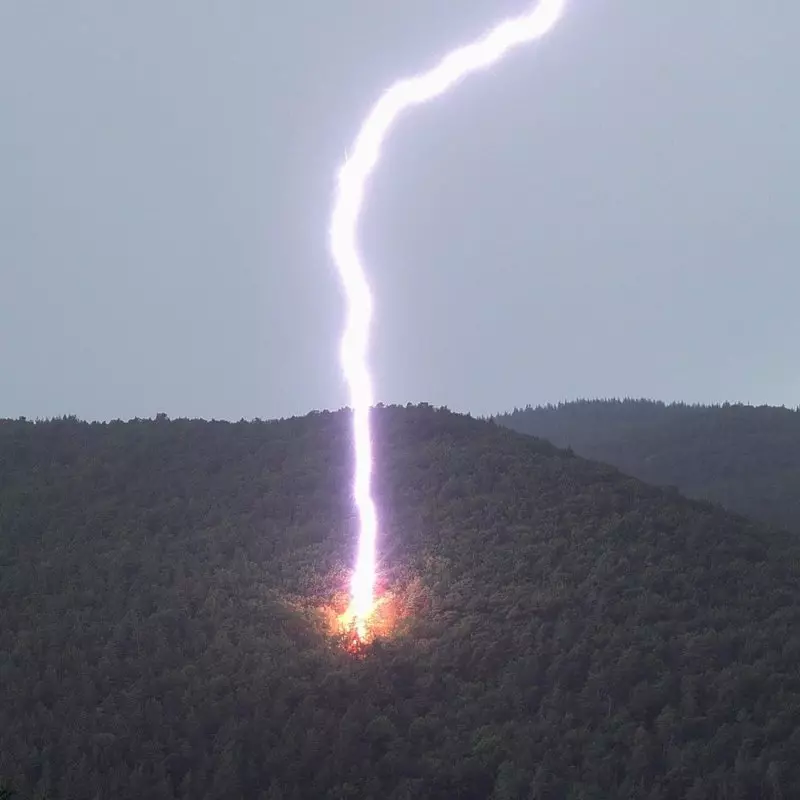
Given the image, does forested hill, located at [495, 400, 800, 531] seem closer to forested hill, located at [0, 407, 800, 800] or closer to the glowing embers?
forested hill, located at [0, 407, 800, 800]

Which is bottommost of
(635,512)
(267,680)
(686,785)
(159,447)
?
(686,785)

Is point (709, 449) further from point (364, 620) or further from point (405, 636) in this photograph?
point (405, 636)

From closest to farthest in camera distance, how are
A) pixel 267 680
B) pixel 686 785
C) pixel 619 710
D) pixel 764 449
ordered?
pixel 686 785, pixel 619 710, pixel 267 680, pixel 764 449

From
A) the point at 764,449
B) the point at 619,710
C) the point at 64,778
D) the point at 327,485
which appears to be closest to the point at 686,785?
the point at 619,710

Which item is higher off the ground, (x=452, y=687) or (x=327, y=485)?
(x=327, y=485)

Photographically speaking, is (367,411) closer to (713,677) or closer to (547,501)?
(547,501)

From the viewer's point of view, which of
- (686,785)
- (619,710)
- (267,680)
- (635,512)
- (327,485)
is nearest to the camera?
(686,785)

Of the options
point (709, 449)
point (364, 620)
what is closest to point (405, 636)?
point (364, 620)
